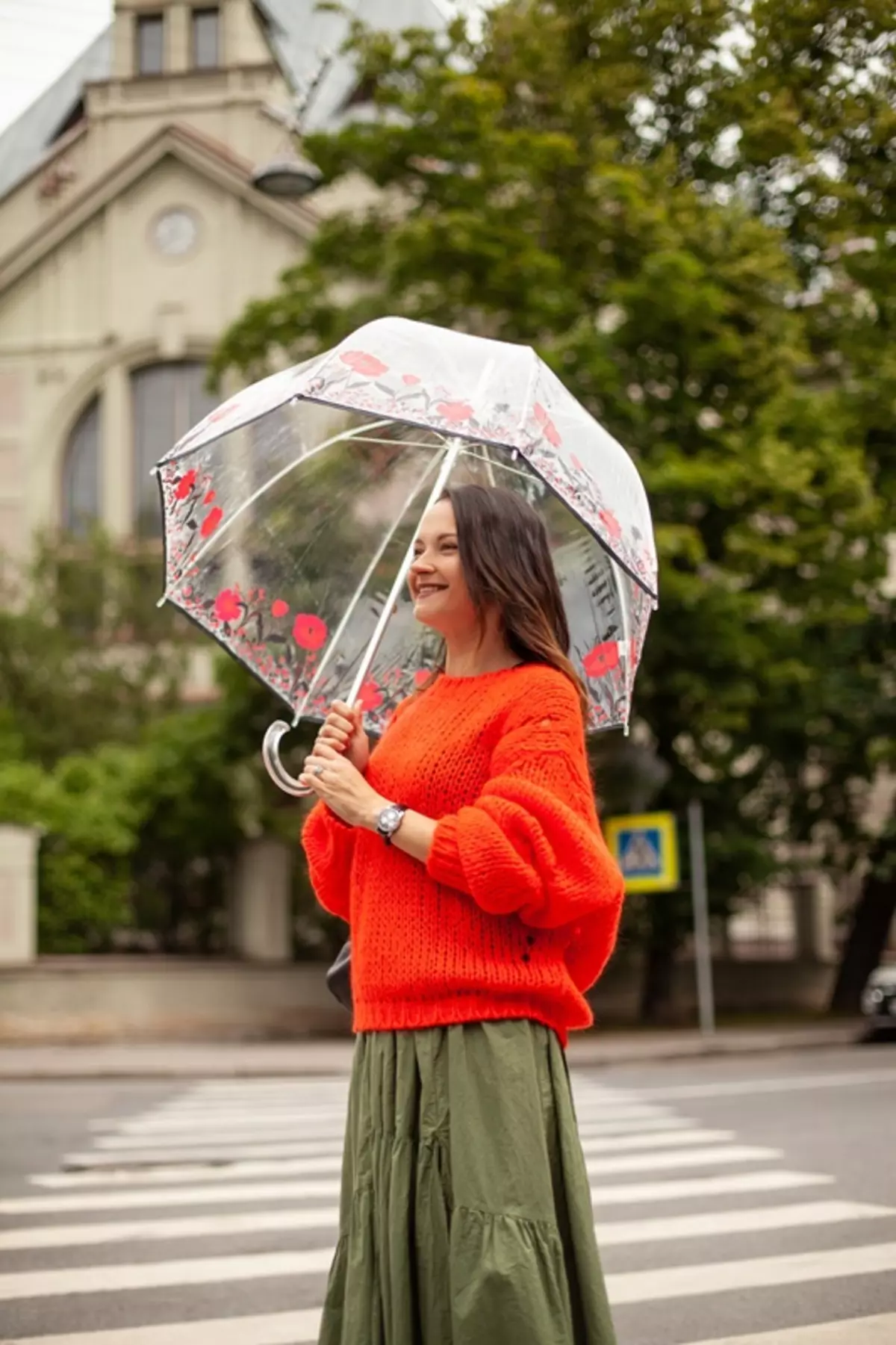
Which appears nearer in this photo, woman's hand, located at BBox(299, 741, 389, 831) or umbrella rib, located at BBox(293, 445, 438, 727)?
woman's hand, located at BBox(299, 741, 389, 831)

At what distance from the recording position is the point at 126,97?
3628cm

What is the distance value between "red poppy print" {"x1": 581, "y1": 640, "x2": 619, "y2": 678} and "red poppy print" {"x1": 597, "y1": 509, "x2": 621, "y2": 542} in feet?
1.07

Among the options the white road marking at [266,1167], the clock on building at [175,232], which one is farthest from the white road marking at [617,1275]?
the clock on building at [175,232]

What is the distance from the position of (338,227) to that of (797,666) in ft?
27.6

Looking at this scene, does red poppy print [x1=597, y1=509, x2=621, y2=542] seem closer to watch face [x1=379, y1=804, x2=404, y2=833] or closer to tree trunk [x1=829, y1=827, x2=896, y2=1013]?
watch face [x1=379, y1=804, x2=404, y2=833]

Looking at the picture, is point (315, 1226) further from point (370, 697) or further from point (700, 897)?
point (700, 897)

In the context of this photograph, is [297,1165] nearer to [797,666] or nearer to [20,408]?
[797,666]

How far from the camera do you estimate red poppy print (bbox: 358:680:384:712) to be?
4.15m

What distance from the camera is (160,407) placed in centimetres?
3612

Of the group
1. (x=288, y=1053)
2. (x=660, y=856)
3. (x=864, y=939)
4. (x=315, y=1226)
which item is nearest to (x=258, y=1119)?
(x=315, y=1226)

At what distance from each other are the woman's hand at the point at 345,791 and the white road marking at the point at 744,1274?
3139 mm

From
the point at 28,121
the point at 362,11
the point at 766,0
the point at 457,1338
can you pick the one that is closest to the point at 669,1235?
the point at 457,1338

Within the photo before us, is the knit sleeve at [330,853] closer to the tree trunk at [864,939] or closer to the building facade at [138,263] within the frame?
the tree trunk at [864,939]

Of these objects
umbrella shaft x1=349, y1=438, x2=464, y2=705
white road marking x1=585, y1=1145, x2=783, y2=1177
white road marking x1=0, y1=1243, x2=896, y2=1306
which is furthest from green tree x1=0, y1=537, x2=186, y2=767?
umbrella shaft x1=349, y1=438, x2=464, y2=705
